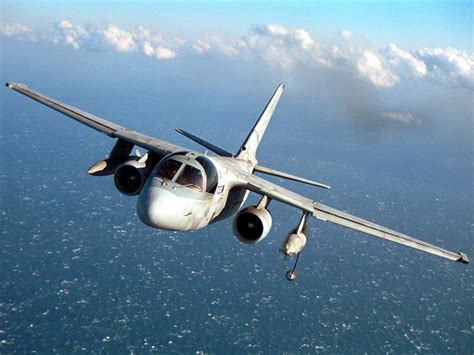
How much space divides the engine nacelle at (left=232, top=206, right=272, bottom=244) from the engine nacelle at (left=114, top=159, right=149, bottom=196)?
7153mm

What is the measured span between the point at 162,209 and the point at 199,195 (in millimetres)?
2582

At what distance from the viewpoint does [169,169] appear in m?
20.8

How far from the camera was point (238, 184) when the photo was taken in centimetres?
2448

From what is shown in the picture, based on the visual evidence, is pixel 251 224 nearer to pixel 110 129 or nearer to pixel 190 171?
pixel 190 171

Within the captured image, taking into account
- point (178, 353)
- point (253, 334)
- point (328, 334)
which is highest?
point (328, 334)

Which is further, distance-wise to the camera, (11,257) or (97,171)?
(11,257)

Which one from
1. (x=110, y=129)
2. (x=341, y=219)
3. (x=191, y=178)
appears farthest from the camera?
(x=110, y=129)

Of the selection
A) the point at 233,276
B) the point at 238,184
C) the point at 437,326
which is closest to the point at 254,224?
the point at 238,184

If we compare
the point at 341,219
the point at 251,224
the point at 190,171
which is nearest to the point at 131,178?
the point at 190,171

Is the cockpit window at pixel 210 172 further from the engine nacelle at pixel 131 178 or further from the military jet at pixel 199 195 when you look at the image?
the engine nacelle at pixel 131 178

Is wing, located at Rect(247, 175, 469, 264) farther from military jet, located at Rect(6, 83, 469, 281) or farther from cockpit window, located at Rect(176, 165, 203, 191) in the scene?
cockpit window, located at Rect(176, 165, 203, 191)

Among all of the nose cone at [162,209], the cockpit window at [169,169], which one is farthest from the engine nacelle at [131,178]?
the nose cone at [162,209]

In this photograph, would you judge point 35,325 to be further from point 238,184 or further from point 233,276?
point 238,184

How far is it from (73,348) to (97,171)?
13663cm
